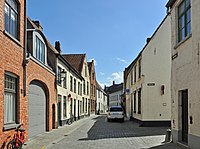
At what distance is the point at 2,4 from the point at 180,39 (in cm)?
744

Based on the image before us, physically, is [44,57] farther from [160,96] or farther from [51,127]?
[160,96]

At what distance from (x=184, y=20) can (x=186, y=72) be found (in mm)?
2294

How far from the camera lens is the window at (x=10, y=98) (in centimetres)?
1154

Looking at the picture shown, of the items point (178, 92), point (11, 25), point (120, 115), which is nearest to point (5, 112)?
point (11, 25)

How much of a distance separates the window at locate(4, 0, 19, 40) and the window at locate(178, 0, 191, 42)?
281 inches

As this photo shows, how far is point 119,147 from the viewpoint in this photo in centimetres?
1309

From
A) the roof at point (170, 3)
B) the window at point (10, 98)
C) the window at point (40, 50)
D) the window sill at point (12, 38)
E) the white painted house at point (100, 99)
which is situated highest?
the roof at point (170, 3)

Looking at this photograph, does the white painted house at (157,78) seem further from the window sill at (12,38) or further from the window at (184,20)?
the window sill at (12,38)

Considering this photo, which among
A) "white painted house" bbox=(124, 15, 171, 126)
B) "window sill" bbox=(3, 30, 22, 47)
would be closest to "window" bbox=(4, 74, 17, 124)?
"window sill" bbox=(3, 30, 22, 47)

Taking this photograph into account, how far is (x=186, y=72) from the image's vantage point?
11.8m

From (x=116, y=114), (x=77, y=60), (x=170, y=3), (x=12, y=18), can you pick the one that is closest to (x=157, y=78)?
A: (x=116, y=114)

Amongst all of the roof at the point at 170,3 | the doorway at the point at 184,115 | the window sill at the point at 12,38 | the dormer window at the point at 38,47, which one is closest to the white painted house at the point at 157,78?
the dormer window at the point at 38,47

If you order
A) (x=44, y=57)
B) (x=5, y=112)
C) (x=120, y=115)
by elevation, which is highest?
(x=44, y=57)

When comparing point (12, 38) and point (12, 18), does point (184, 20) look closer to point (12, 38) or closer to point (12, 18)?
point (12, 38)
